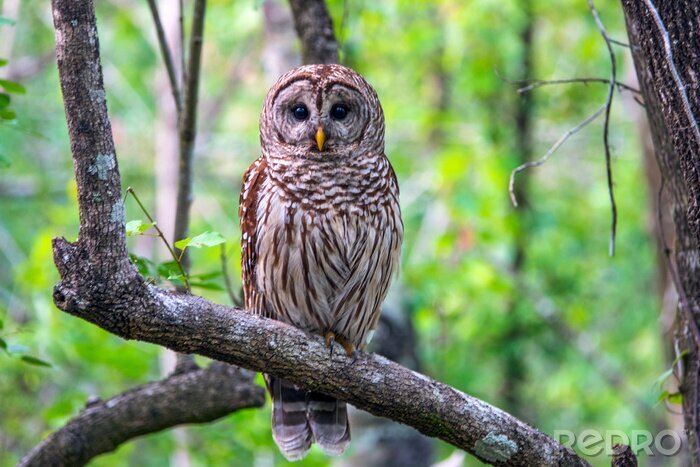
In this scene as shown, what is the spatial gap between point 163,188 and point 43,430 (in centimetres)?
410

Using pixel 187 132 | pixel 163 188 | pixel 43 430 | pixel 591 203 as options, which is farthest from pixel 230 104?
A: pixel 187 132

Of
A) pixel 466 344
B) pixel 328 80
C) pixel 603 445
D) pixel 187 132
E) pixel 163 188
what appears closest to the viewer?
pixel 328 80

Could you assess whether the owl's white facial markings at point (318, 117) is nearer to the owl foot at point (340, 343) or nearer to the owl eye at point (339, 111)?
the owl eye at point (339, 111)

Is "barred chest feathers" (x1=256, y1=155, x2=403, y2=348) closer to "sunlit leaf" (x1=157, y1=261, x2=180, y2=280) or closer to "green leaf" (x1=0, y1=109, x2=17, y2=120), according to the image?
"sunlit leaf" (x1=157, y1=261, x2=180, y2=280)

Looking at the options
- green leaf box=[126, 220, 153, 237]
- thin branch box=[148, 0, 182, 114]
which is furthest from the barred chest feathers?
green leaf box=[126, 220, 153, 237]

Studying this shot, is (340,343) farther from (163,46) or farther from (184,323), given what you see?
(163,46)

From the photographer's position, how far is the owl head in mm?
3299

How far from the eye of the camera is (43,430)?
5492 mm

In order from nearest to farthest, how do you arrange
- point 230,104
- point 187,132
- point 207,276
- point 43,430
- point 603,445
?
1. point 207,276
2. point 187,132
3. point 603,445
4. point 43,430
5. point 230,104

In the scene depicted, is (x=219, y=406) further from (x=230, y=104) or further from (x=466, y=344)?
(x=230, y=104)

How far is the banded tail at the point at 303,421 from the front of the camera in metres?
3.51

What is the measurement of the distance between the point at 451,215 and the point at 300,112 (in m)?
4.17

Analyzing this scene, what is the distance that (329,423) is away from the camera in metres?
3.53

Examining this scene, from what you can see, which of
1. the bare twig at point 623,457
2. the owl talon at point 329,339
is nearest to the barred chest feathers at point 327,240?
the owl talon at point 329,339
